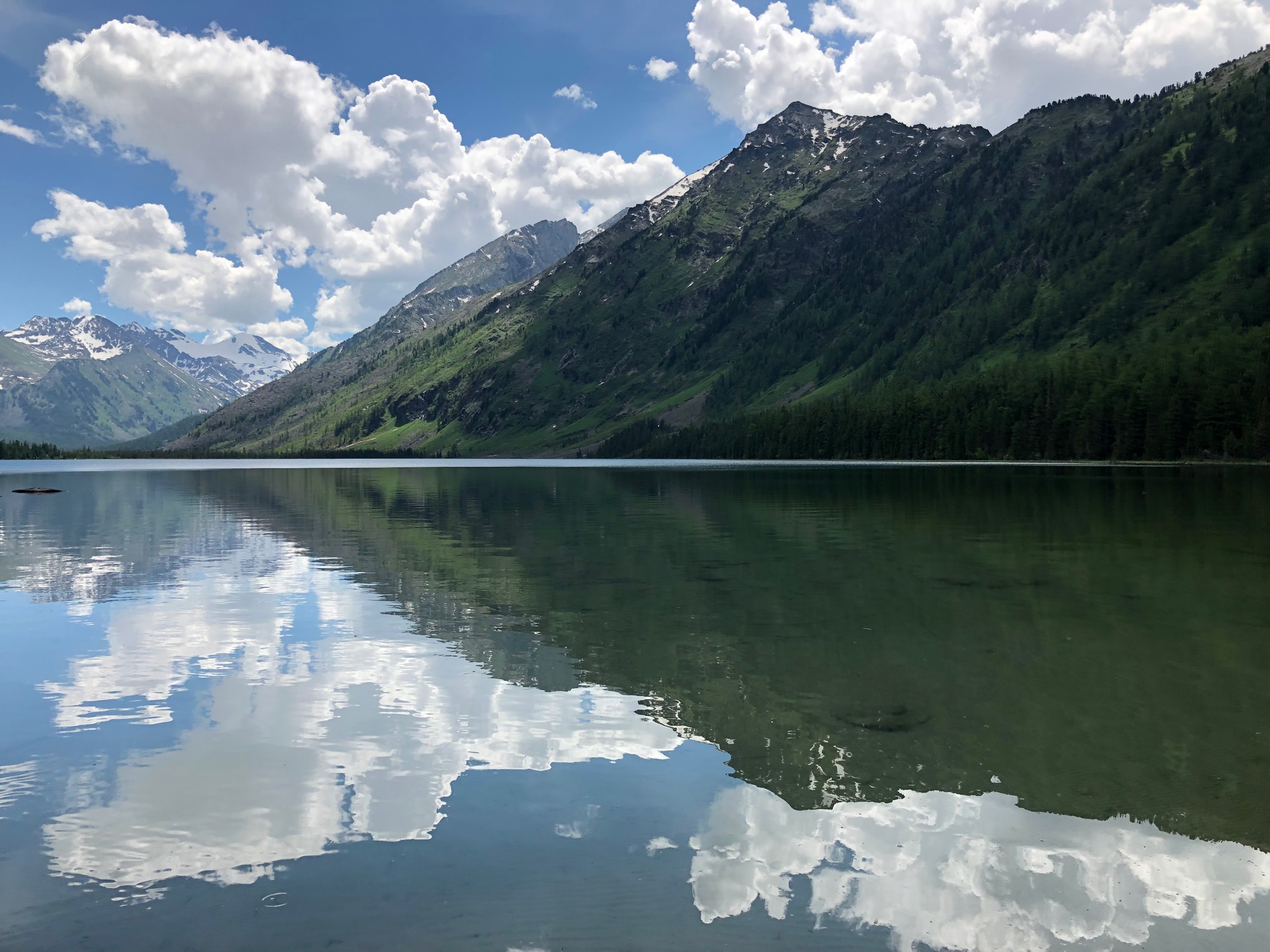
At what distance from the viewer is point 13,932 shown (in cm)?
1062

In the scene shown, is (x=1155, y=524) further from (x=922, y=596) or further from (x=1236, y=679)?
(x=1236, y=679)

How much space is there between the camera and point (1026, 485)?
105312mm

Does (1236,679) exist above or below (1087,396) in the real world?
below

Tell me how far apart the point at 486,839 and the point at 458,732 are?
232 inches

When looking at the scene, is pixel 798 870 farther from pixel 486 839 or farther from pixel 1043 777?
pixel 1043 777

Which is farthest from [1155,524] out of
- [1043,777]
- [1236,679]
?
[1043,777]

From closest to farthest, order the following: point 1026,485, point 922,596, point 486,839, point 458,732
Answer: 1. point 486,839
2. point 458,732
3. point 922,596
4. point 1026,485

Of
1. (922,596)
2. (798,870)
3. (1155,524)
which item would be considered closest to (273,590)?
(922,596)

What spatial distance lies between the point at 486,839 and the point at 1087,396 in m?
211

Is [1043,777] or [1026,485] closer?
[1043,777]

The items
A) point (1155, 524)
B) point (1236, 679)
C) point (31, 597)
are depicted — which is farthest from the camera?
point (1155, 524)

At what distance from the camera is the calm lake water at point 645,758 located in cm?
1104

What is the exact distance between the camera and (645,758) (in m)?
16.8

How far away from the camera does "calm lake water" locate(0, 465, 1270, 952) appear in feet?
36.2
